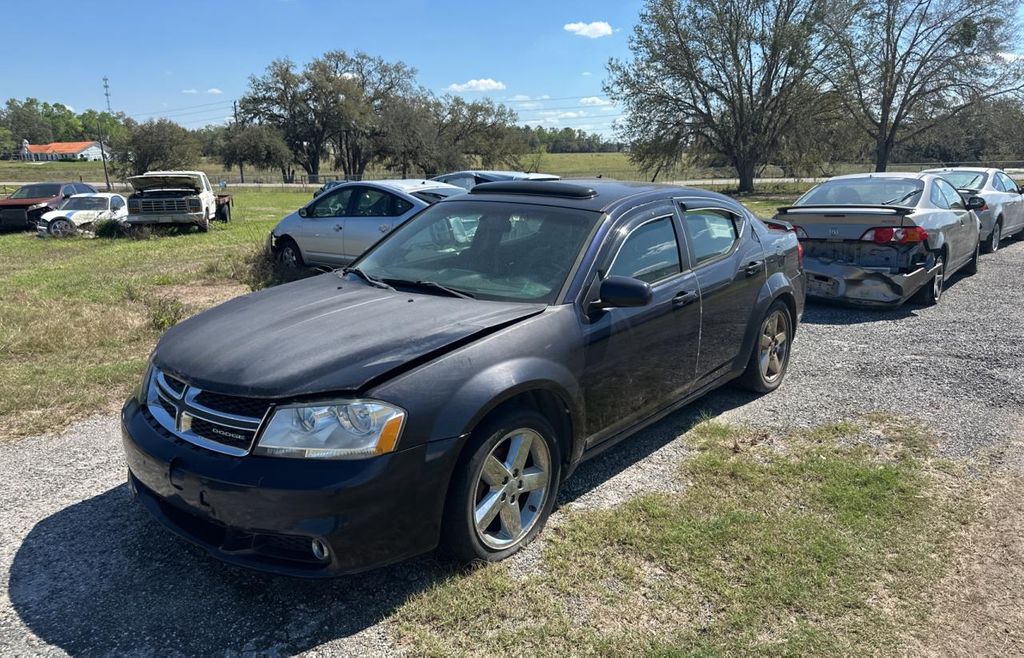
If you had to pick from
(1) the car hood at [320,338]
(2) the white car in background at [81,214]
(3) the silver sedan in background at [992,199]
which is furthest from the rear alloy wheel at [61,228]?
(3) the silver sedan in background at [992,199]

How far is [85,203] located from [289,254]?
11.3 m

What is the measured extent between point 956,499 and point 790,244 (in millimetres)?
2489

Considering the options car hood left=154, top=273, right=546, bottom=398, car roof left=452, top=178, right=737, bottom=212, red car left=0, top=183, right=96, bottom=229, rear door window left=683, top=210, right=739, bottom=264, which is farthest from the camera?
red car left=0, top=183, right=96, bottom=229

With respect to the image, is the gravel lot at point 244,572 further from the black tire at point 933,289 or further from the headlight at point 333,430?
the black tire at point 933,289

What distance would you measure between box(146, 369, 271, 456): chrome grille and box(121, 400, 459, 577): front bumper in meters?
0.05

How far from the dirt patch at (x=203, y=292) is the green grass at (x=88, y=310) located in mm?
15

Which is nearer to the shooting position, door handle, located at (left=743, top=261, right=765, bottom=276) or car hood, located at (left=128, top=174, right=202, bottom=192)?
door handle, located at (left=743, top=261, right=765, bottom=276)

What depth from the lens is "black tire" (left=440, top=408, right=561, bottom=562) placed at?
295cm

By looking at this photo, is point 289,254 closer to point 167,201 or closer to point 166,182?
point 167,201

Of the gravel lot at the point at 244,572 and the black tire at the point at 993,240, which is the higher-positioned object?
the black tire at the point at 993,240

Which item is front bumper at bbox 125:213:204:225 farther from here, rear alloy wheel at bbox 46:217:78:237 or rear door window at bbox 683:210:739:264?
rear door window at bbox 683:210:739:264

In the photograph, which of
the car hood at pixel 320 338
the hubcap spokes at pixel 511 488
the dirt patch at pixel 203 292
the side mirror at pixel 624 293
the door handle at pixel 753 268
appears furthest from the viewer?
the dirt patch at pixel 203 292

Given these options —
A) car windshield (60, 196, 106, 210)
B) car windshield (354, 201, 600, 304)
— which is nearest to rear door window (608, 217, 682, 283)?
car windshield (354, 201, 600, 304)

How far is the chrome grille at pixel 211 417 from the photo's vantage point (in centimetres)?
275
